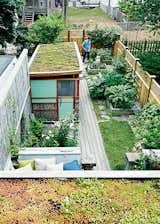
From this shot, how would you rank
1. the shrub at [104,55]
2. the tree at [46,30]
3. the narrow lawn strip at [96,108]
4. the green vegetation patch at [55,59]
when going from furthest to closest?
the shrub at [104,55] → the tree at [46,30] → the narrow lawn strip at [96,108] → the green vegetation patch at [55,59]

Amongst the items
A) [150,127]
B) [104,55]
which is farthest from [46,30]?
[150,127]

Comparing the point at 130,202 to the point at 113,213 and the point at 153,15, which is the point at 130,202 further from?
the point at 153,15

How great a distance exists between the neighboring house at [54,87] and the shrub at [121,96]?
161 centimetres

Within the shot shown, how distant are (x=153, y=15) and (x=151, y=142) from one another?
26.3ft

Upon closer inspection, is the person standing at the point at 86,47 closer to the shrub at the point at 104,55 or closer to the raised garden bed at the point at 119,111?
the shrub at the point at 104,55

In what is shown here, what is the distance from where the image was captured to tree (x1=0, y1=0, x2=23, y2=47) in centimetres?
1028

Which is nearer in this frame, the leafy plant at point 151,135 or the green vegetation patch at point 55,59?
the leafy plant at point 151,135

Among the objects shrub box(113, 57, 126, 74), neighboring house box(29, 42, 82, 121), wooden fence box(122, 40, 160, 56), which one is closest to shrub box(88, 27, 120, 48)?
wooden fence box(122, 40, 160, 56)

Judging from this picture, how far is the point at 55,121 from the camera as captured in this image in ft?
30.4

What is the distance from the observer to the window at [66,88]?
28.7 feet

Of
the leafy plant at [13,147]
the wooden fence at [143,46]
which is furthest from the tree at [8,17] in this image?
the wooden fence at [143,46]

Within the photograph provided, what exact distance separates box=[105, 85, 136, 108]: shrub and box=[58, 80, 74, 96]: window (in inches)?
72.0

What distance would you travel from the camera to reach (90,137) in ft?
27.9

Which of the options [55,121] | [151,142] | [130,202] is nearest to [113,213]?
[130,202]
